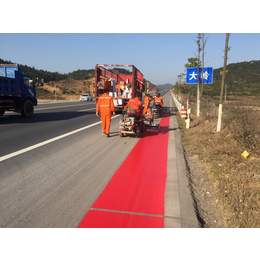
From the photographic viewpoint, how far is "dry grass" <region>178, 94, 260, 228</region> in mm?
3558

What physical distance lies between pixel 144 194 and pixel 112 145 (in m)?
3.73

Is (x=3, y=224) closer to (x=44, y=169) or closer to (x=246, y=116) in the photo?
(x=44, y=169)

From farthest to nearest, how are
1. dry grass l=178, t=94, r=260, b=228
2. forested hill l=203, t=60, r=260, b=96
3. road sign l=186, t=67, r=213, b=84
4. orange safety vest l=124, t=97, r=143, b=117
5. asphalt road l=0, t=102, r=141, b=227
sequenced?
→ forested hill l=203, t=60, r=260, b=96
road sign l=186, t=67, r=213, b=84
orange safety vest l=124, t=97, r=143, b=117
dry grass l=178, t=94, r=260, b=228
asphalt road l=0, t=102, r=141, b=227

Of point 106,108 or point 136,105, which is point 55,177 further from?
point 136,105

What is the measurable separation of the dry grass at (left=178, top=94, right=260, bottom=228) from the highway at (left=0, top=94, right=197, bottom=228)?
2.30 feet

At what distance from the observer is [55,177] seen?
4.80m

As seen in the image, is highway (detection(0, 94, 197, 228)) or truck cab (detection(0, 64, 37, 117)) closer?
highway (detection(0, 94, 197, 228))

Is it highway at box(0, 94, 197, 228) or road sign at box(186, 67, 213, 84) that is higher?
road sign at box(186, 67, 213, 84)

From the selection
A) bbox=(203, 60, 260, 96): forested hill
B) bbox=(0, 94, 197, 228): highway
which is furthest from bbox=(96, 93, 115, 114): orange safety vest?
bbox=(203, 60, 260, 96): forested hill

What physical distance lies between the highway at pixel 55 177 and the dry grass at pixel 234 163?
70 cm

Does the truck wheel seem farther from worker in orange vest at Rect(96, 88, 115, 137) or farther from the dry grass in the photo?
the dry grass

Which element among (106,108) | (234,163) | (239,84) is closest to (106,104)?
(106,108)

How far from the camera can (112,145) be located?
7.79 metres

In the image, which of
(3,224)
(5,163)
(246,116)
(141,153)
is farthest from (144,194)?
(246,116)
